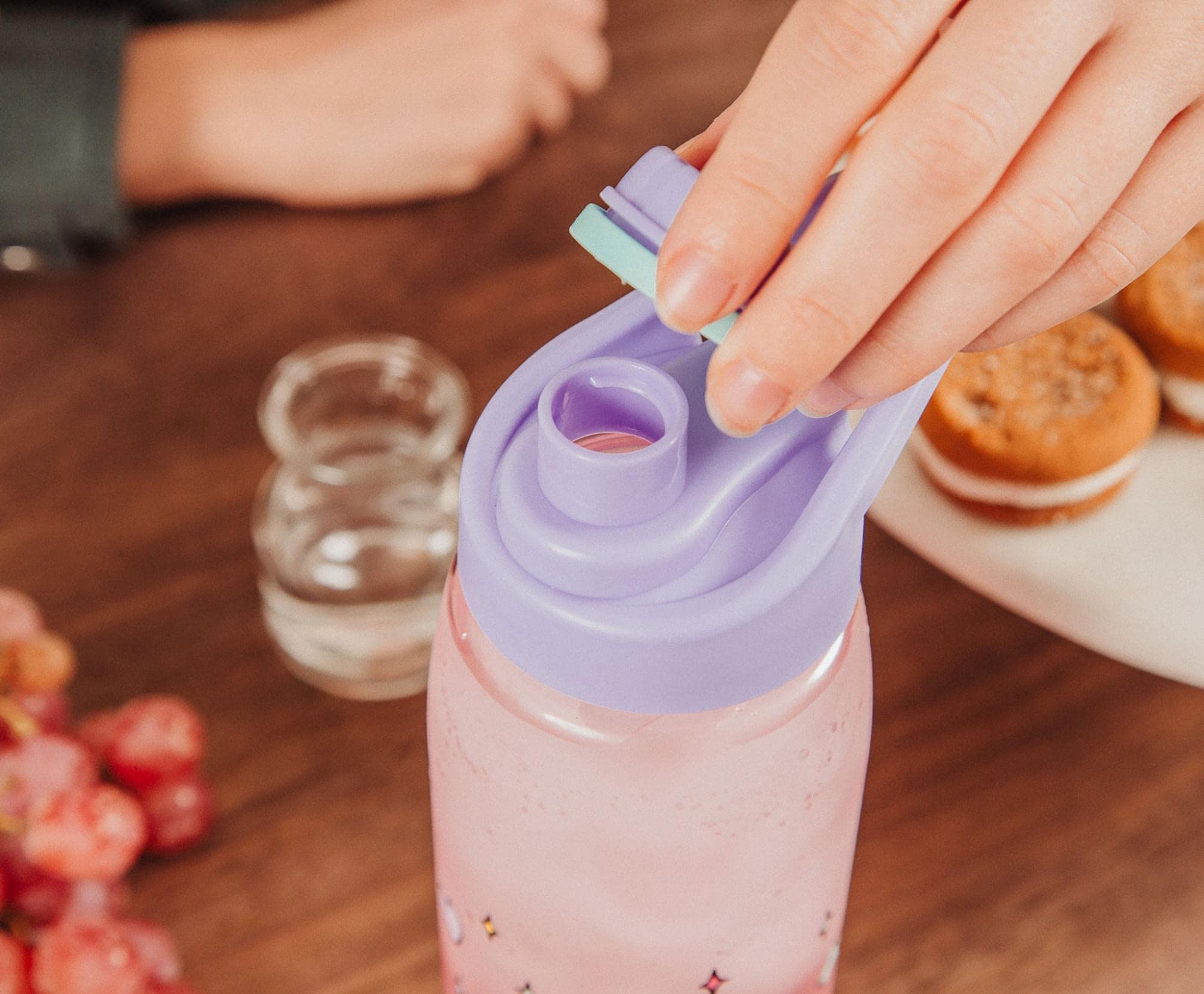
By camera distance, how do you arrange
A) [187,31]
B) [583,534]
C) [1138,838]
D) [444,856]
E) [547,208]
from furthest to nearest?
1. [187,31]
2. [547,208]
3. [1138,838]
4. [444,856]
5. [583,534]

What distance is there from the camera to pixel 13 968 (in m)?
0.44

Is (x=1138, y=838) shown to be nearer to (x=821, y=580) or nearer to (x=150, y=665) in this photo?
(x=821, y=580)

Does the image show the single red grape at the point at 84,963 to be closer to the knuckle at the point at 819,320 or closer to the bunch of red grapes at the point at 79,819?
the bunch of red grapes at the point at 79,819

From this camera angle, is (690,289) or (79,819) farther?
(79,819)

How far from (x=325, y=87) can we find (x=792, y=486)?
2.28ft

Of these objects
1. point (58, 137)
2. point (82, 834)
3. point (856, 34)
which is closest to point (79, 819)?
point (82, 834)

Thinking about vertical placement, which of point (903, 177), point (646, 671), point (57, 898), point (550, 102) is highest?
point (903, 177)

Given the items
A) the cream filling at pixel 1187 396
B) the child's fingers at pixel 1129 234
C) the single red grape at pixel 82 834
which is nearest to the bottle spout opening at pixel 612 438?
the child's fingers at pixel 1129 234

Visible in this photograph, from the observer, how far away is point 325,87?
89 centimetres

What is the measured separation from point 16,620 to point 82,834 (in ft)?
0.34

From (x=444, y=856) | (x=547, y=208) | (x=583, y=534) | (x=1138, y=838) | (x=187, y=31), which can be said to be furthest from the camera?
(x=187, y=31)

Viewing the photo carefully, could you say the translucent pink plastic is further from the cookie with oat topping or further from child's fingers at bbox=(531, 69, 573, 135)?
child's fingers at bbox=(531, 69, 573, 135)

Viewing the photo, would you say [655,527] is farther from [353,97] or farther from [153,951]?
[353,97]

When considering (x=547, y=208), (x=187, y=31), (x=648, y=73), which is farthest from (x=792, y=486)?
(x=187, y=31)
